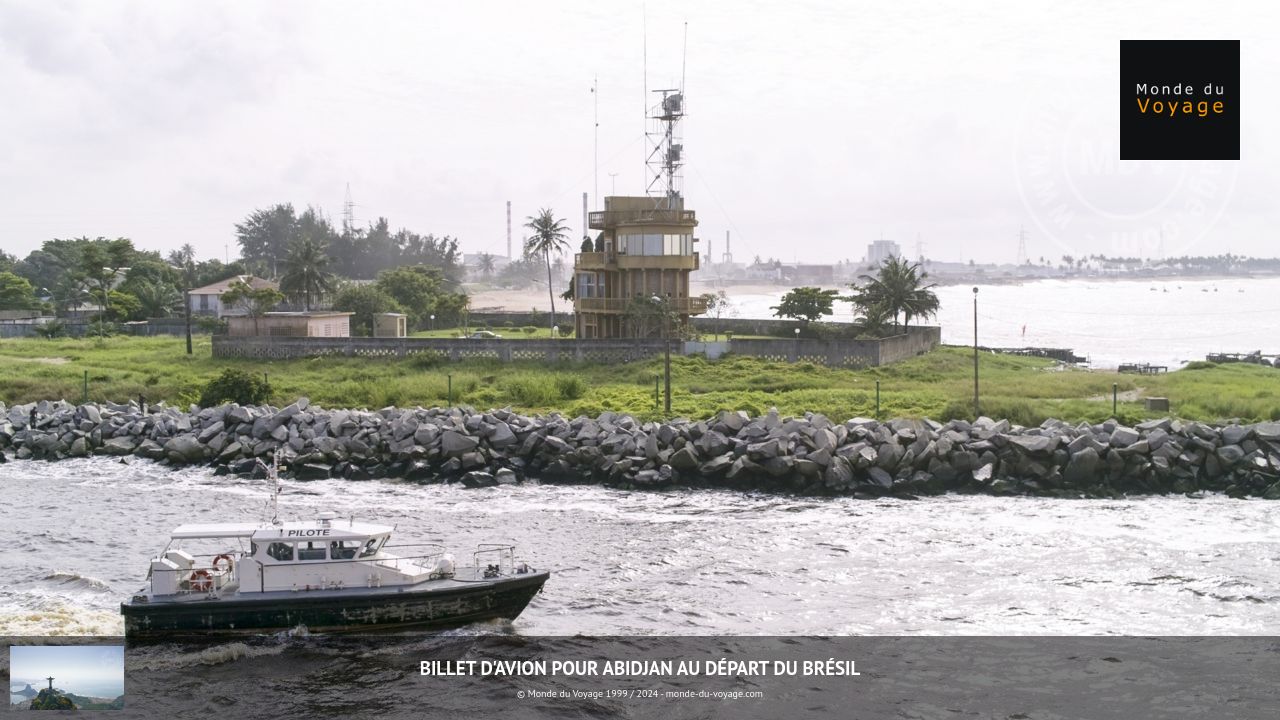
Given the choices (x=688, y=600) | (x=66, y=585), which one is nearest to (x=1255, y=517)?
(x=688, y=600)

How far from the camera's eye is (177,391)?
210ft

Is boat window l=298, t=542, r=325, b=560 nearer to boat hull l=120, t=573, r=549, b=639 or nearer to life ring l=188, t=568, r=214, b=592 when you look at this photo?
boat hull l=120, t=573, r=549, b=639

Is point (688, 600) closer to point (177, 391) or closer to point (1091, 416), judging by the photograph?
point (1091, 416)

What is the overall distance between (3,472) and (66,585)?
19.7 m

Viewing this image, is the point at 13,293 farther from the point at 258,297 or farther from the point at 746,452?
the point at 746,452

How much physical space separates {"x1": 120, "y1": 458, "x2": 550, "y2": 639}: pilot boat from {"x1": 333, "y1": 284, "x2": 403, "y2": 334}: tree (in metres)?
66.3

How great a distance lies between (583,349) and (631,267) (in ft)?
30.4

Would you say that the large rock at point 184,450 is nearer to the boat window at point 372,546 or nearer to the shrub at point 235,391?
the shrub at point 235,391

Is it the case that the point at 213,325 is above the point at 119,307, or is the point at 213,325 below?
below

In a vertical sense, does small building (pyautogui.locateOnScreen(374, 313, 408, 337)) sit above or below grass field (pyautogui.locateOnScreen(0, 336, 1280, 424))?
above

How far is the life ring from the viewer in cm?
2856

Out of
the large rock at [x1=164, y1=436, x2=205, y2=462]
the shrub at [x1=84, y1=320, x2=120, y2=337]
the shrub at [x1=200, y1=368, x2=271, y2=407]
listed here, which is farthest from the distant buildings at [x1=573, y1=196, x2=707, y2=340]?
the shrub at [x1=84, y1=320, x2=120, y2=337]

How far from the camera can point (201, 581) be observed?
2858 cm

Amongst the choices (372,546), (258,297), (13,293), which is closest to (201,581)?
(372,546)
